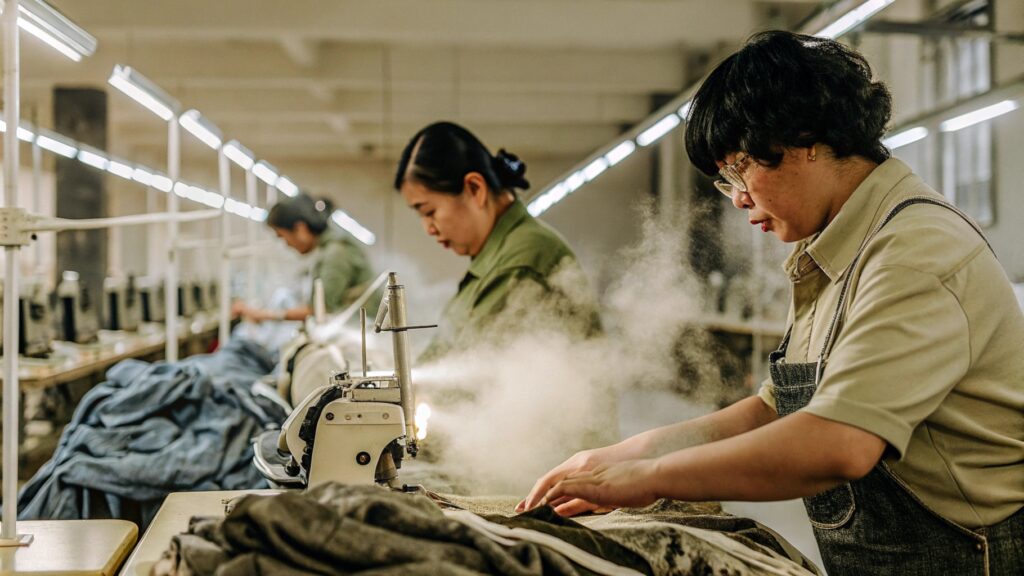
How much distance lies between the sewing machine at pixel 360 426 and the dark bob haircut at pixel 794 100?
0.69 metres

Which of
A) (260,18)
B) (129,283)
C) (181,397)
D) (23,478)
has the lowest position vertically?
(23,478)

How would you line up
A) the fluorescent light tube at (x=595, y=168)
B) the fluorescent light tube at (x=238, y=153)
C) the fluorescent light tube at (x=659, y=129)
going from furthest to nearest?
the fluorescent light tube at (x=238, y=153)
the fluorescent light tube at (x=595, y=168)
the fluorescent light tube at (x=659, y=129)

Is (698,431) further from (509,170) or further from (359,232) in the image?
(359,232)

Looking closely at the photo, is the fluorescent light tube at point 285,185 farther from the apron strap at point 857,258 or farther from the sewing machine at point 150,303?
the apron strap at point 857,258

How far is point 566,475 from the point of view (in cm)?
134

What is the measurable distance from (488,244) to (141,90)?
1661mm

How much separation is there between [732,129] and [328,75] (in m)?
6.45

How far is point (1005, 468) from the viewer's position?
1.15 meters

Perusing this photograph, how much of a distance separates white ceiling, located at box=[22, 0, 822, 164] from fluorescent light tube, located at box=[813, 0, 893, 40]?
110 inches

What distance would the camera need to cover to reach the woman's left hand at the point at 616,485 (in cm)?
114

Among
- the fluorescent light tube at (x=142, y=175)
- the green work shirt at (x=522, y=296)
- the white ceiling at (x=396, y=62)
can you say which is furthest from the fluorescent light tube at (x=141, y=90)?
the fluorescent light tube at (x=142, y=175)

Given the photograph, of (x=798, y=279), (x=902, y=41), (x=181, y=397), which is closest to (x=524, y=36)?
(x=902, y=41)

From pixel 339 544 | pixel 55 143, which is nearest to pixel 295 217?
pixel 55 143

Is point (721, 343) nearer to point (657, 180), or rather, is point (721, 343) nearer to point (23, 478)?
point (657, 180)
